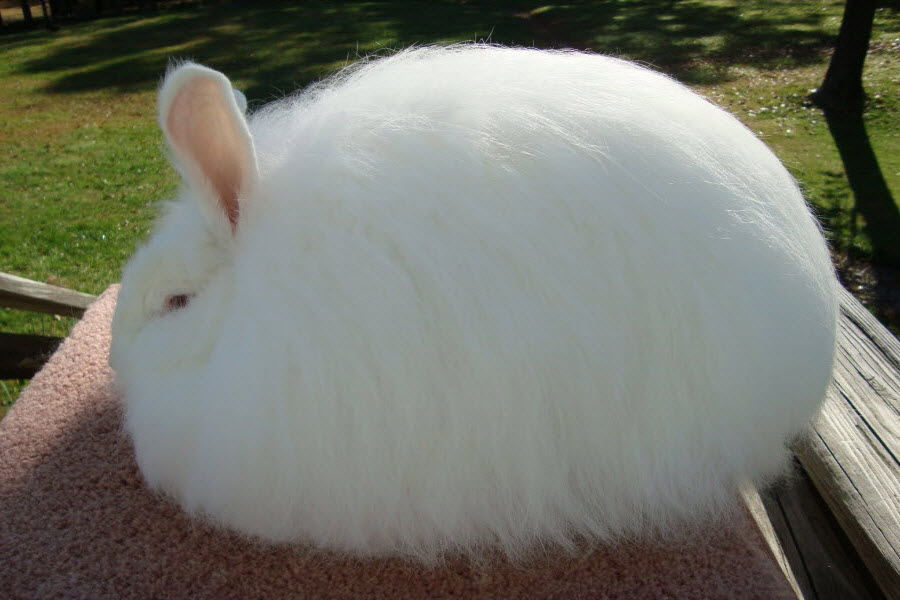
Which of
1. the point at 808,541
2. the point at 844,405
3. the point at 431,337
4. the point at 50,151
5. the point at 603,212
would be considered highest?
the point at 603,212

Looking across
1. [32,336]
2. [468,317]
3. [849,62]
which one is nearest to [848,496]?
[468,317]

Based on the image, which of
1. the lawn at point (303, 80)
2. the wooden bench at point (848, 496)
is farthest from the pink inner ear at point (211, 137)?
the wooden bench at point (848, 496)

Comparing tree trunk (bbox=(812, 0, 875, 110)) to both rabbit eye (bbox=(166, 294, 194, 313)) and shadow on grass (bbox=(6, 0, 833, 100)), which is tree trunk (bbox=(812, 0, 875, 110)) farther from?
rabbit eye (bbox=(166, 294, 194, 313))

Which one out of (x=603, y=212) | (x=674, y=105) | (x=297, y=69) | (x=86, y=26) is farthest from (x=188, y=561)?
(x=86, y=26)

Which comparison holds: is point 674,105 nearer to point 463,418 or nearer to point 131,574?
point 463,418

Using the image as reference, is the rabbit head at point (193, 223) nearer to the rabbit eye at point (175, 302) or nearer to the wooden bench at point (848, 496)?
the rabbit eye at point (175, 302)

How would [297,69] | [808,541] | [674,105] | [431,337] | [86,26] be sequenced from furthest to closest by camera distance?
[86,26] → [297,69] → [808,541] → [674,105] → [431,337]
